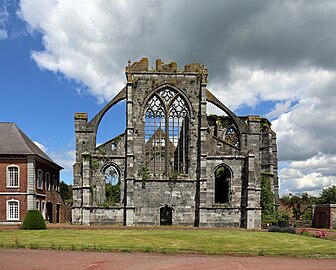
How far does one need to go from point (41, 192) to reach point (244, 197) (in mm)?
18304

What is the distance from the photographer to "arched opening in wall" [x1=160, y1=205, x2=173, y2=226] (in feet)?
110

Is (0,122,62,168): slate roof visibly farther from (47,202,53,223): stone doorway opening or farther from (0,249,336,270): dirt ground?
(0,249,336,270): dirt ground

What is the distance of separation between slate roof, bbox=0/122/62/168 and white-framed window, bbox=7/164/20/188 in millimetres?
1279

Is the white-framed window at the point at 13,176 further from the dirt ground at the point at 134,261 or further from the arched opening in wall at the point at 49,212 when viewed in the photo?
the dirt ground at the point at 134,261

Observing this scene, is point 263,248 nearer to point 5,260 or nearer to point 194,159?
point 5,260

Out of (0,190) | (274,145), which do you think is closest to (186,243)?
(0,190)

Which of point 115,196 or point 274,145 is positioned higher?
point 274,145

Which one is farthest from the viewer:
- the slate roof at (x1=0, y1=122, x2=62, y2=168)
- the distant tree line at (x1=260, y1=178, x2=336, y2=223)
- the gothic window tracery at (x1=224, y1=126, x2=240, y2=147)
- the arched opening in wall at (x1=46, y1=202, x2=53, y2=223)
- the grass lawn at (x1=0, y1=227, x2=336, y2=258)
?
the gothic window tracery at (x1=224, y1=126, x2=240, y2=147)

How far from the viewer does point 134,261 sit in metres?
13.5

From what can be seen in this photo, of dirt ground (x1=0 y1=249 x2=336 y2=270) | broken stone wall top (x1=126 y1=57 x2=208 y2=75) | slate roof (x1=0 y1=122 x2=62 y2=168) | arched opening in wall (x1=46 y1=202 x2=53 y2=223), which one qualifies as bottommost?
arched opening in wall (x1=46 y1=202 x2=53 y2=223)

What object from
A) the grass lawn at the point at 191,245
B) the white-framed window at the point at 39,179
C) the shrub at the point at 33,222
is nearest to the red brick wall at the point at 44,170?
the white-framed window at the point at 39,179

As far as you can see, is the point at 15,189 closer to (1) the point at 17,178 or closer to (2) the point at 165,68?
(1) the point at 17,178

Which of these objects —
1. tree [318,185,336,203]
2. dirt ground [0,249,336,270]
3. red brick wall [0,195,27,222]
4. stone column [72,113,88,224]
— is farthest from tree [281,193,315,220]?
dirt ground [0,249,336,270]

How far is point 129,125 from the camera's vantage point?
1300 inches
